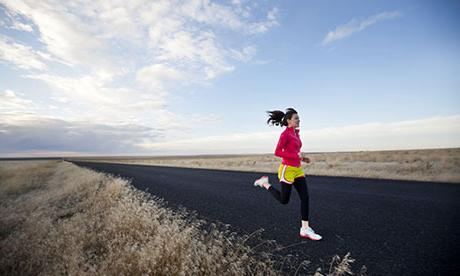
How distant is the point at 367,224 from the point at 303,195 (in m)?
1.69

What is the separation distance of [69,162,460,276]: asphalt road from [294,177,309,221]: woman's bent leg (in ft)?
1.46

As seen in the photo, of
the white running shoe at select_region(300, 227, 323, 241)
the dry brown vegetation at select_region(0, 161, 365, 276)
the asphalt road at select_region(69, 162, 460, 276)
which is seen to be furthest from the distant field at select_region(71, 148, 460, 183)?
the dry brown vegetation at select_region(0, 161, 365, 276)

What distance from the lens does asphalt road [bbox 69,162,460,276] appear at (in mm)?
3229

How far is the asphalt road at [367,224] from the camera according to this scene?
3229 mm

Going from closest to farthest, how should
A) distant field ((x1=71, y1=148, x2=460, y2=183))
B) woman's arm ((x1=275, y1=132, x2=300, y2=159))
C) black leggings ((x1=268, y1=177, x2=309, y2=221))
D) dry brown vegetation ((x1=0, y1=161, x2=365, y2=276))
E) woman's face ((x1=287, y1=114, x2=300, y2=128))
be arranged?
1. dry brown vegetation ((x1=0, y1=161, x2=365, y2=276))
2. black leggings ((x1=268, y1=177, x2=309, y2=221))
3. woman's arm ((x1=275, y1=132, x2=300, y2=159))
4. woman's face ((x1=287, y1=114, x2=300, y2=128))
5. distant field ((x1=71, y1=148, x2=460, y2=183))

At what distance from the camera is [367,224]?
4.81 metres

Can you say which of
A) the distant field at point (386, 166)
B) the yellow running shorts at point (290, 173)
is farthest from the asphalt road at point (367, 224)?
the distant field at point (386, 166)

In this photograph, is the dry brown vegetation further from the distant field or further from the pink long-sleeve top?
the distant field

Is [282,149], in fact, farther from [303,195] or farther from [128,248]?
[128,248]

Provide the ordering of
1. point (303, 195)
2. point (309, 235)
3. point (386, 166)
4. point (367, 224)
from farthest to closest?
point (386, 166) → point (367, 224) → point (303, 195) → point (309, 235)

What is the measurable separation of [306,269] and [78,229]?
14.2 feet

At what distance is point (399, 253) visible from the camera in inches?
135

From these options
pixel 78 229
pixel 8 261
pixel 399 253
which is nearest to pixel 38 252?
pixel 8 261

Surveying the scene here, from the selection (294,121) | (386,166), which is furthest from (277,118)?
(386,166)
